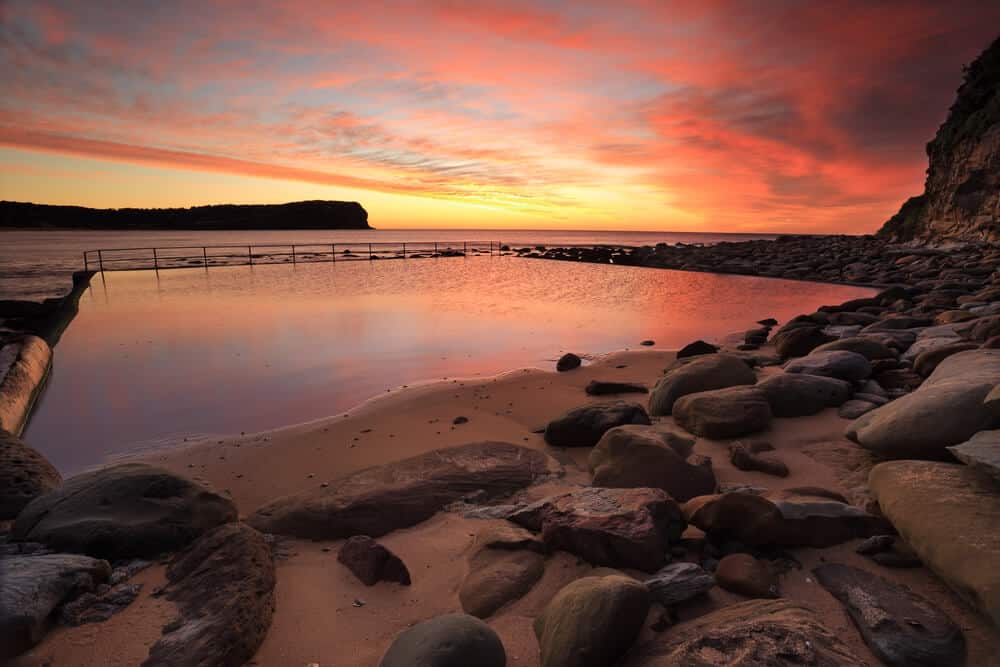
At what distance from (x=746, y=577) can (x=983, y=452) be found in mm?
1694

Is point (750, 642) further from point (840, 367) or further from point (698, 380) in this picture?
point (840, 367)

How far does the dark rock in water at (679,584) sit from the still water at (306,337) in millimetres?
6115

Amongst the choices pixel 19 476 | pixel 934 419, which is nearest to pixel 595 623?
pixel 934 419

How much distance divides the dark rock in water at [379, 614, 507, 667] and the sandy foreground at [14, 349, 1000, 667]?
0.36 metres

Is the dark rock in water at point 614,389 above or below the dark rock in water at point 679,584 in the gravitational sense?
below

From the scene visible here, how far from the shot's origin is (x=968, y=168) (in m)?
30.9

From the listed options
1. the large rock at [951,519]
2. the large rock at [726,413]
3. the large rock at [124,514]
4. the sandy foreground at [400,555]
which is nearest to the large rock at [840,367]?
the sandy foreground at [400,555]

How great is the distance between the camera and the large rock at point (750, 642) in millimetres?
2021

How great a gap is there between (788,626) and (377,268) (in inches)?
1529

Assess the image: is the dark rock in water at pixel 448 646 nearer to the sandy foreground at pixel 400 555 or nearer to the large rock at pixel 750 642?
the sandy foreground at pixel 400 555

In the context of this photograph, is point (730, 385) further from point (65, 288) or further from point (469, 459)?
point (65, 288)

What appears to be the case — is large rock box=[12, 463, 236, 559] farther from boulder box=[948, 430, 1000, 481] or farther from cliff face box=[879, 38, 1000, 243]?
cliff face box=[879, 38, 1000, 243]

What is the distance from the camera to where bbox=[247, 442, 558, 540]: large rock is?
411 centimetres

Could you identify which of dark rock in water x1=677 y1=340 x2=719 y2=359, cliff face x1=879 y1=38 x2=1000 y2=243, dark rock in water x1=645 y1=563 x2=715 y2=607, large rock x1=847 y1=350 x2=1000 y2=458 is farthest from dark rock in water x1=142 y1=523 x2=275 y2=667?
cliff face x1=879 y1=38 x2=1000 y2=243
